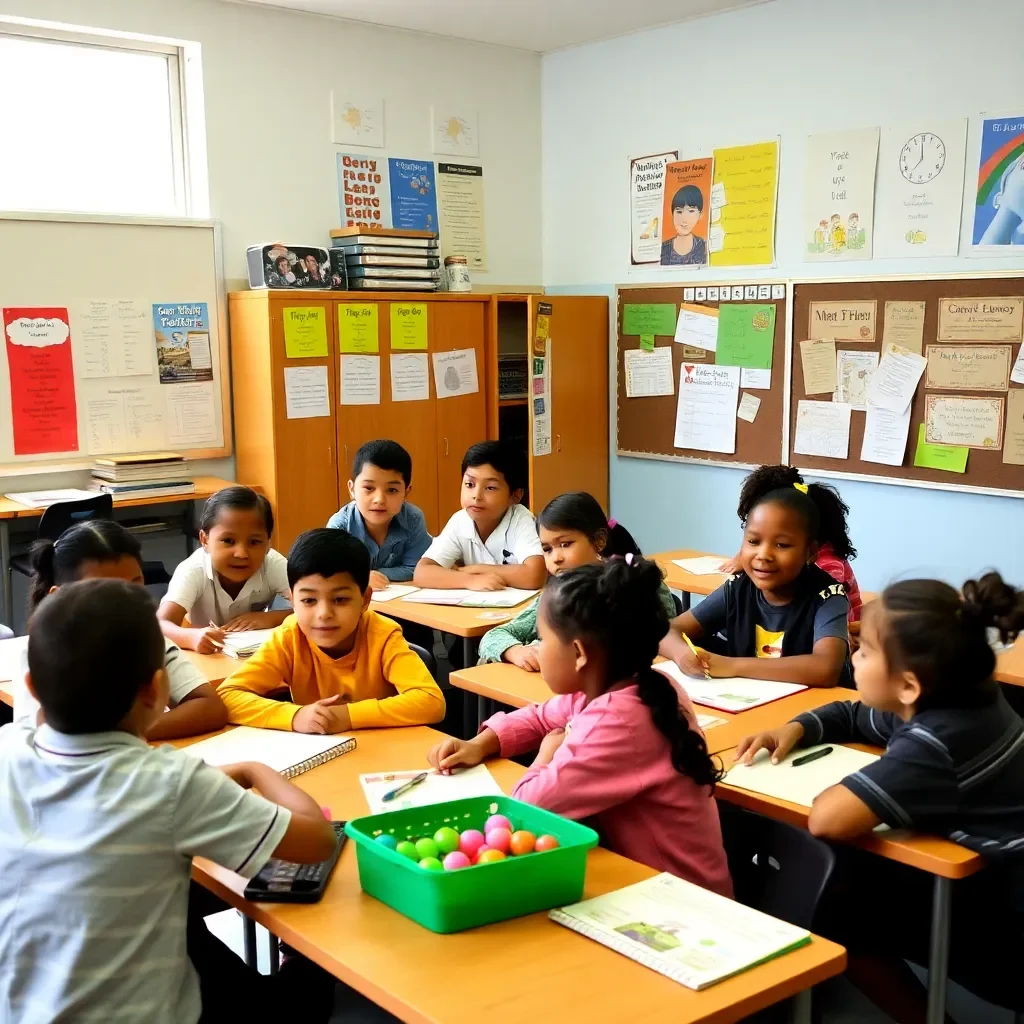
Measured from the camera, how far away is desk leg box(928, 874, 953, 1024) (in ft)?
5.83

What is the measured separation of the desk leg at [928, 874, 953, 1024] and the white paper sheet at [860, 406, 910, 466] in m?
3.23

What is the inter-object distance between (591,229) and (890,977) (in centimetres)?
471

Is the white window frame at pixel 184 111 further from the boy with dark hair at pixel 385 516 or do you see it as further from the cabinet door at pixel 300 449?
the boy with dark hair at pixel 385 516

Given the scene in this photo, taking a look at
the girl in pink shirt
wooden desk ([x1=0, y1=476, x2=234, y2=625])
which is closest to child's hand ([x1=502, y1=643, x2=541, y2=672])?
the girl in pink shirt

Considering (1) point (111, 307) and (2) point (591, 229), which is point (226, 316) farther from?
(2) point (591, 229)

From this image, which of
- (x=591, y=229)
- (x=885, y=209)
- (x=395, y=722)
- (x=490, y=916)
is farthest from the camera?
(x=591, y=229)

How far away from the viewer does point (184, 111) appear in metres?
5.20

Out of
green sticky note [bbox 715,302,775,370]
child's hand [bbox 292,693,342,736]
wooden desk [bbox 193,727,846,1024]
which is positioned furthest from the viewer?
green sticky note [bbox 715,302,775,370]

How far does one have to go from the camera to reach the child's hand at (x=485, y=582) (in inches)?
143

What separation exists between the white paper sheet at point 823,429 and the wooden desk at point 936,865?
3.33 meters

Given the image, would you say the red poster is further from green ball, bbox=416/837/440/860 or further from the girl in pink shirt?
green ball, bbox=416/837/440/860

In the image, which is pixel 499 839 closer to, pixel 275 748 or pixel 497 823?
pixel 497 823

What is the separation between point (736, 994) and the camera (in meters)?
1.31

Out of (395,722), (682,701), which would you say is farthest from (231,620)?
(682,701)
